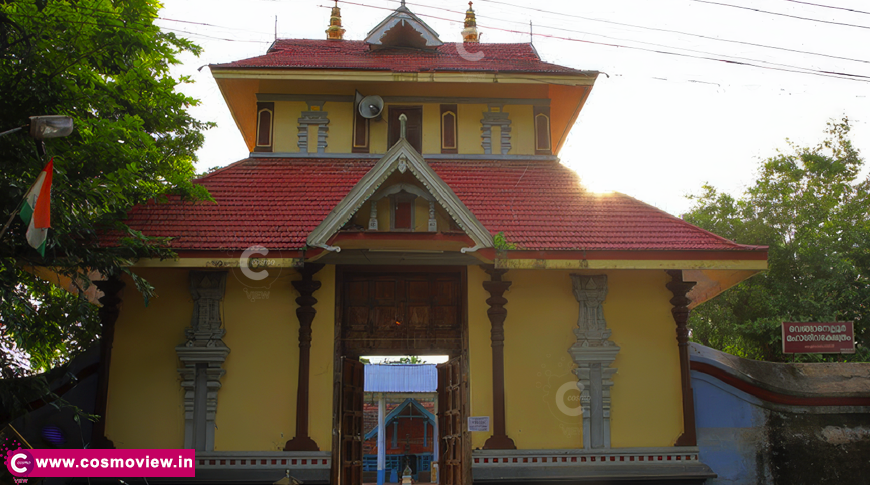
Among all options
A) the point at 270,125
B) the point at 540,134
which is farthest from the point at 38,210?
the point at 540,134

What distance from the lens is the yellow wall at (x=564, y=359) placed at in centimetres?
1089

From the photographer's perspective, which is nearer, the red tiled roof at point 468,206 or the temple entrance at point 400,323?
the red tiled roof at point 468,206

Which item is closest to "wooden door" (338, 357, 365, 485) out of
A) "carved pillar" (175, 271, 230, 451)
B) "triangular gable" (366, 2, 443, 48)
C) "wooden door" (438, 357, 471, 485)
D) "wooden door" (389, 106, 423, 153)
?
"wooden door" (438, 357, 471, 485)

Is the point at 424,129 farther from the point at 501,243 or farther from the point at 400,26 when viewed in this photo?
the point at 501,243

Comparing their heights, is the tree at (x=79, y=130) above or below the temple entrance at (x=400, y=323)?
above

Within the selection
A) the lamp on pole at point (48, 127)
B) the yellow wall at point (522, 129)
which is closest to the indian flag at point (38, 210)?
the lamp on pole at point (48, 127)

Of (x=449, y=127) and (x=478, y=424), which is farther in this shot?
(x=449, y=127)

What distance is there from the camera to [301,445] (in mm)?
10555

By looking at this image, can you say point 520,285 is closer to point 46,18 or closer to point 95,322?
point 46,18

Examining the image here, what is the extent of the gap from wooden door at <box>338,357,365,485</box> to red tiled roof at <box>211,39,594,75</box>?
6.01 metres

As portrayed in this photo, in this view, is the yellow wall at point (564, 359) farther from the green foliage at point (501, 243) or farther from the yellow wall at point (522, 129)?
the yellow wall at point (522, 129)

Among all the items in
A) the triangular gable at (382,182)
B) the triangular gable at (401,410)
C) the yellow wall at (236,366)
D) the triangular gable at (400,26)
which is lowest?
the triangular gable at (401,410)

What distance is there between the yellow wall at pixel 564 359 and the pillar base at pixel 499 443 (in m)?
0.10

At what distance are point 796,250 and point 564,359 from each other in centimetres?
1347
